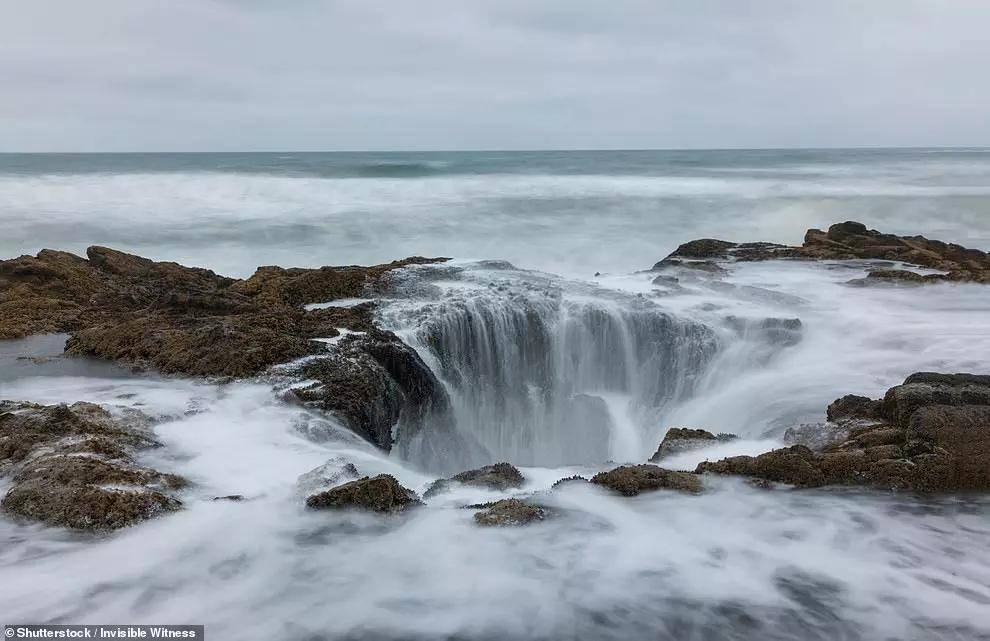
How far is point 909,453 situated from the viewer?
4578mm

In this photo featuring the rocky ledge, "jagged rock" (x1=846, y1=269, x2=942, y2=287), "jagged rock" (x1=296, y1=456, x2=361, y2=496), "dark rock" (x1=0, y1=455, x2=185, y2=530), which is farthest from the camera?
the rocky ledge

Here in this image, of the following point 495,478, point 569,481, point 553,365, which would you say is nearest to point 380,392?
point 495,478

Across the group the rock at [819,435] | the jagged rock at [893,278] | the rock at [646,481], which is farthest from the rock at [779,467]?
the jagged rock at [893,278]

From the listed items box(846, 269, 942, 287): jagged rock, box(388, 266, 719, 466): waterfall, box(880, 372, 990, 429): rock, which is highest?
box(846, 269, 942, 287): jagged rock

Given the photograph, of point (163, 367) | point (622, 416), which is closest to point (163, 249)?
point (163, 367)

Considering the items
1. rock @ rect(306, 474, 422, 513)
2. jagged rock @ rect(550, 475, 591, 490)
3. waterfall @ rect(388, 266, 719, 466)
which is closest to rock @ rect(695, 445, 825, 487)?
jagged rock @ rect(550, 475, 591, 490)

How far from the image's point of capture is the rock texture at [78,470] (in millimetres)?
3885

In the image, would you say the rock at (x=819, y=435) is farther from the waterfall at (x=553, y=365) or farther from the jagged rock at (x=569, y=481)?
the waterfall at (x=553, y=365)

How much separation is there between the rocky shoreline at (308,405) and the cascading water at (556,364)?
2.21ft

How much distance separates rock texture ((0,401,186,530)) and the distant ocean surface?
43.5 ft

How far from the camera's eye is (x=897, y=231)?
24.6 metres

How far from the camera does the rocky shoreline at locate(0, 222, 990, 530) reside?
4.27 metres

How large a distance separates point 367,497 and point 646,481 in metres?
1.96

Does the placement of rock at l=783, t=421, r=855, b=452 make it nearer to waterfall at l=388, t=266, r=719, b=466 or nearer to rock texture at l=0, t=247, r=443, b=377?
waterfall at l=388, t=266, r=719, b=466
